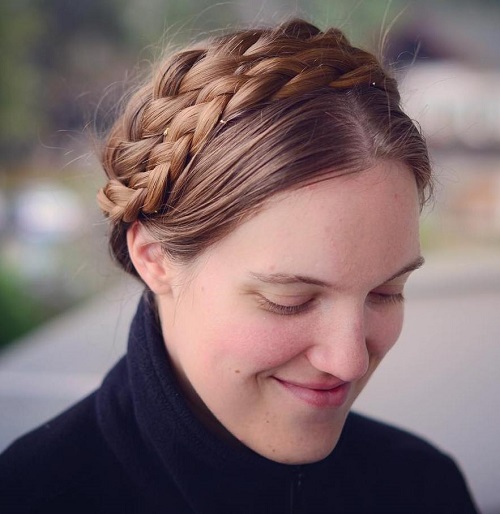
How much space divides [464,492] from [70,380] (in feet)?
6.37

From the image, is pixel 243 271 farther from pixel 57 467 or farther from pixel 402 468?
pixel 402 468

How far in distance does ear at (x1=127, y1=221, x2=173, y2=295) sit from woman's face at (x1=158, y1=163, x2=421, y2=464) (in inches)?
2.0

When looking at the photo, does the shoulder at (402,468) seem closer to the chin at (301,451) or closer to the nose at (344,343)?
the chin at (301,451)

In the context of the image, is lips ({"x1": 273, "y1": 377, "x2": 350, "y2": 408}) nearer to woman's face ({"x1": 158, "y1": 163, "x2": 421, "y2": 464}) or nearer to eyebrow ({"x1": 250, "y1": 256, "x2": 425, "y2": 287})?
woman's face ({"x1": 158, "y1": 163, "x2": 421, "y2": 464})

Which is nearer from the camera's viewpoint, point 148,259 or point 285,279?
point 285,279

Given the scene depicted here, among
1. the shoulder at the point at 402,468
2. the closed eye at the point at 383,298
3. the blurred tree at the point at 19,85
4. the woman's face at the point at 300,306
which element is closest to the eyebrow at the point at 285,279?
the woman's face at the point at 300,306

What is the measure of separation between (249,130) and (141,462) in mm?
628

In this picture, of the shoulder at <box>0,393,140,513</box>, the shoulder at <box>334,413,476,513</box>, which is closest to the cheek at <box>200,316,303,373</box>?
the shoulder at <box>0,393,140,513</box>

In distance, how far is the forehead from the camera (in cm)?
107

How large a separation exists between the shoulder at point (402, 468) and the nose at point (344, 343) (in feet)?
1.59

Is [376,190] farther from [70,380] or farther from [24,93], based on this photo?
[24,93]

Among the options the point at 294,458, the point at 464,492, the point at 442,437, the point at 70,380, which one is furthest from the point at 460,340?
the point at 294,458

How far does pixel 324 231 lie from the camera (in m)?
1.07

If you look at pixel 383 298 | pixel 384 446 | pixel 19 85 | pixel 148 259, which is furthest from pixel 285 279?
pixel 19 85
